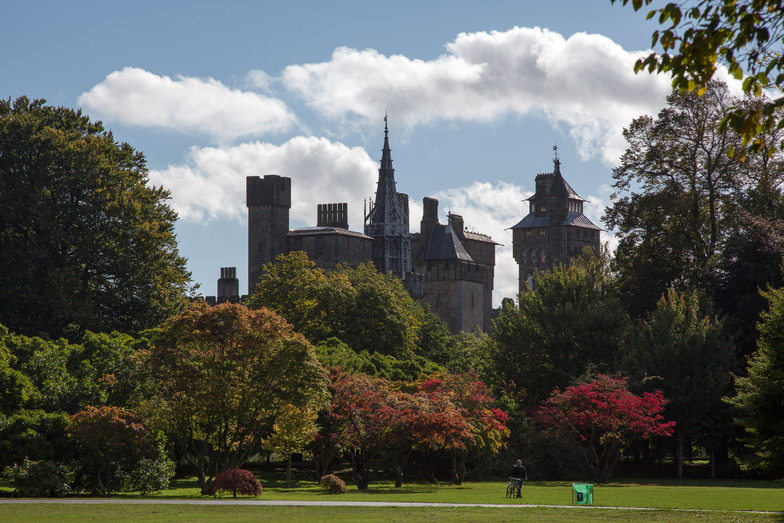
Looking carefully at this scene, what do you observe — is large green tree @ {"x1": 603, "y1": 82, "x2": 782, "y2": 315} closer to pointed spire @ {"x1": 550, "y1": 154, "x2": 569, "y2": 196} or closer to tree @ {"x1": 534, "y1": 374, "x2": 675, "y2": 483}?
tree @ {"x1": 534, "y1": 374, "x2": 675, "y2": 483}

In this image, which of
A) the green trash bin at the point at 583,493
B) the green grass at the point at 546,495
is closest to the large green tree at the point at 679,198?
the green grass at the point at 546,495

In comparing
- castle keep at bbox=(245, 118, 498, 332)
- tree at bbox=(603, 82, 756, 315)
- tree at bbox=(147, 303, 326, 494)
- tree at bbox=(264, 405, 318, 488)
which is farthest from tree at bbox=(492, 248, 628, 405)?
castle keep at bbox=(245, 118, 498, 332)

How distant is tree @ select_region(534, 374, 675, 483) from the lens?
124ft

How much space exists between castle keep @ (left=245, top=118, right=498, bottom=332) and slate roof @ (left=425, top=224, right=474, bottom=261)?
10 centimetres

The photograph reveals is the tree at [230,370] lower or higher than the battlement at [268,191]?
lower

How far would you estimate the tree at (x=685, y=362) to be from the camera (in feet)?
135

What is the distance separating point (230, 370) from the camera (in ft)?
95.6

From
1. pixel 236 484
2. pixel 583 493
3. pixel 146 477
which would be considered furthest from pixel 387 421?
pixel 583 493

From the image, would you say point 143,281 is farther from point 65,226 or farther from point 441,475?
point 441,475

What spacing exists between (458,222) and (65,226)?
6905 centimetres

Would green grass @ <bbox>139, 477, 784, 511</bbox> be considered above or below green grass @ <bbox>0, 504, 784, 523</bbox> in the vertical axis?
below

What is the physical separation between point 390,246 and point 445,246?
28.7ft

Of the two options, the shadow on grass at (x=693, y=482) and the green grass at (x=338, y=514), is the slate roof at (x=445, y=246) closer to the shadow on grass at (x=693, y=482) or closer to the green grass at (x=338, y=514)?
the shadow on grass at (x=693, y=482)

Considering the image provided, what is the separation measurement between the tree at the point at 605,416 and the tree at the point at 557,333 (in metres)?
4.48
